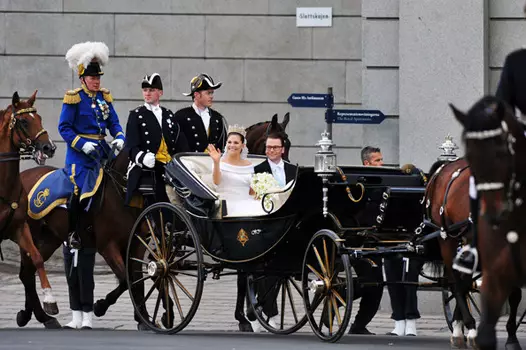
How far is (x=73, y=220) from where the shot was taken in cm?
1372

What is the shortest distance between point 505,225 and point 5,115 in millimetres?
6244

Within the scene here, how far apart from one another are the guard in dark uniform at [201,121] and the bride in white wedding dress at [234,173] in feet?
3.07

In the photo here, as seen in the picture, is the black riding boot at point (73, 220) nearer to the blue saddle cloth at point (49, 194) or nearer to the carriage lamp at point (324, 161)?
the blue saddle cloth at point (49, 194)

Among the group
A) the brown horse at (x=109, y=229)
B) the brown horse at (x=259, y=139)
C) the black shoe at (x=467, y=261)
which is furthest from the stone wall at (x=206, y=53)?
the black shoe at (x=467, y=261)

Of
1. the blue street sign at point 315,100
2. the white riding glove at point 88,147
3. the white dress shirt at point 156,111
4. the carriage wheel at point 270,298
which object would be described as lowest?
the carriage wheel at point 270,298

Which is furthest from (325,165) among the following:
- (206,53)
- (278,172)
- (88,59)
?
(206,53)

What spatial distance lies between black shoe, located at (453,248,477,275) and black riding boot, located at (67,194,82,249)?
5758 millimetres

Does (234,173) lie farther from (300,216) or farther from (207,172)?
(300,216)

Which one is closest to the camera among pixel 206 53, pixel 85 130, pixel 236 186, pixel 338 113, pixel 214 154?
pixel 214 154

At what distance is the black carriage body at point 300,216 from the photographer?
11445 millimetres

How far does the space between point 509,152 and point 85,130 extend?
6.68 m

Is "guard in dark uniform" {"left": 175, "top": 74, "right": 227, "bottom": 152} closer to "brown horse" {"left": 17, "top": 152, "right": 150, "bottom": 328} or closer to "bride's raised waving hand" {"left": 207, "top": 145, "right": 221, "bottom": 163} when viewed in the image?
"brown horse" {"left": 17, "top": 152, "right": 150, "bottom": 328}

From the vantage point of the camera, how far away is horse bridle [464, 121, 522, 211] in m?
7.82

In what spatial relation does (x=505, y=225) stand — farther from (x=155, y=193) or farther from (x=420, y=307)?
(x=420, y=307)
